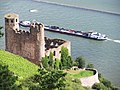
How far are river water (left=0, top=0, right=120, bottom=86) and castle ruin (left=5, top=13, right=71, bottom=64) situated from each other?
4412 millimetres

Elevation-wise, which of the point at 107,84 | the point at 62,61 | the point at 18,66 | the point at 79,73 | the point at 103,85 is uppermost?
the point at 18,66

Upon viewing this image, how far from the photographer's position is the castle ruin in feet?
67.2

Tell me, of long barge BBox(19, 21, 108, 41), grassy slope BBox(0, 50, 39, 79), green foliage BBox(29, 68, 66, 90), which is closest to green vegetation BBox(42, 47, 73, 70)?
grassy slope BBox(0, 50, 39, 79)

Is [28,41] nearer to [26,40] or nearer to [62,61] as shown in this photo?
[26,40]

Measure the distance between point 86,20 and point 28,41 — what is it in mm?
16387

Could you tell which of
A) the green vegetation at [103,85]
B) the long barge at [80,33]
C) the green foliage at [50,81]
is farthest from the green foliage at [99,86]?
the long barge at [80,33]

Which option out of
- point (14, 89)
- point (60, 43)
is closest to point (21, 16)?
point (60, 43)

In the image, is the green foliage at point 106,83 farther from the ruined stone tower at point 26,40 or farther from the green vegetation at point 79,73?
the ruined stone tower at point 26,40

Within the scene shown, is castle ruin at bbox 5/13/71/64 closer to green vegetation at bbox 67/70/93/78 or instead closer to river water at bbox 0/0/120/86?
green vegetation at bbox 67/70/93/78

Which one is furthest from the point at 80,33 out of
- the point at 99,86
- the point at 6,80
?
the point at 6,80

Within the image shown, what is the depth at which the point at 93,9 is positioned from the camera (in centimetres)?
4091

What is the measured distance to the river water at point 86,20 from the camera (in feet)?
90.1

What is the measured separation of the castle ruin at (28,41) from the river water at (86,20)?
4.41m

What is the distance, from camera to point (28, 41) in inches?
819
